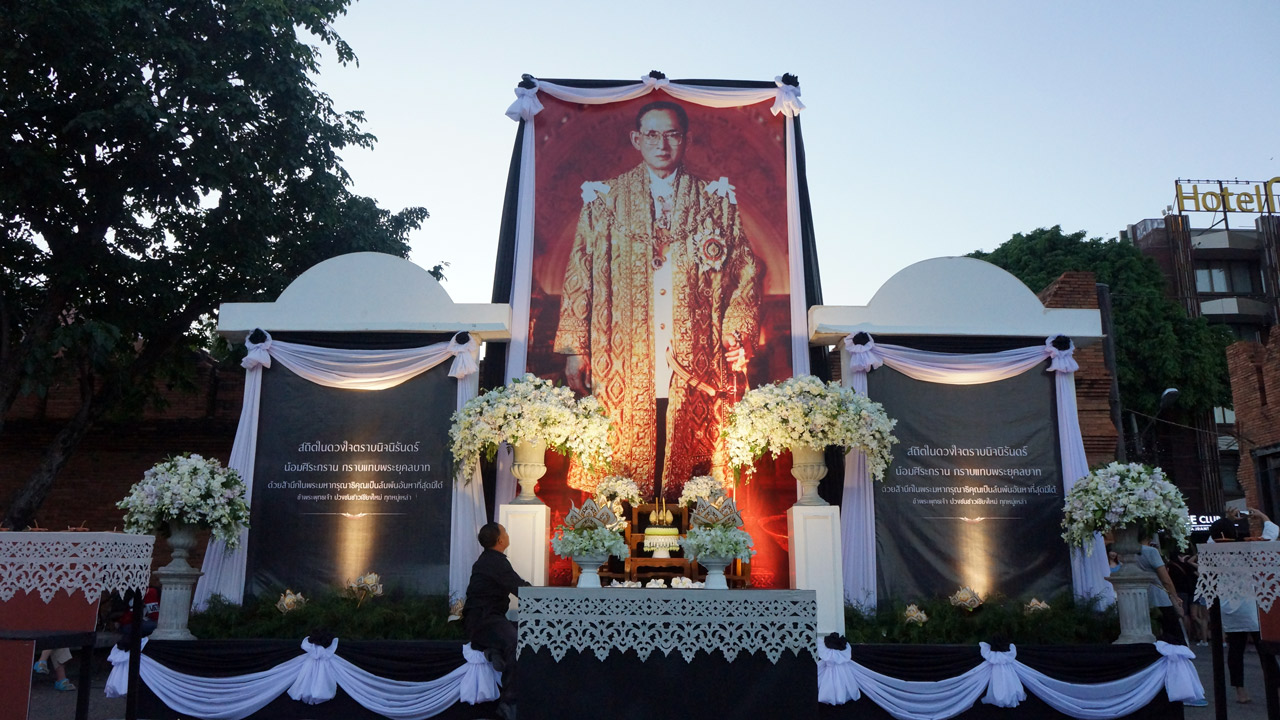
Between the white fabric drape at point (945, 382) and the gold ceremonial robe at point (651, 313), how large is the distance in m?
1.19

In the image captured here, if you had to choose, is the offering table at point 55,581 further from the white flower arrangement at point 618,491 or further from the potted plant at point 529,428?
the white flower arrangement at point 618,491

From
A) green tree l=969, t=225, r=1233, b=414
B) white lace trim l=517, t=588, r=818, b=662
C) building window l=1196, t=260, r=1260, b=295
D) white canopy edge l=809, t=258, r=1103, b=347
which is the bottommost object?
white lace trim l=517, t=588, r=818, b=662

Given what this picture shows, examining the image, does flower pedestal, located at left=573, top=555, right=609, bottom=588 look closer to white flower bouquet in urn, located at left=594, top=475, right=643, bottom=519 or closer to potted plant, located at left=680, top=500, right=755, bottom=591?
potted plant, located at left=680, top=500, right=755, bottom=591

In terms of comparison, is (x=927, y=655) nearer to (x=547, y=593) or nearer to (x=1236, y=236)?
(x=547, y=593)

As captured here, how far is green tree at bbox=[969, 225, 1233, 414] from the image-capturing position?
24531 millimetres

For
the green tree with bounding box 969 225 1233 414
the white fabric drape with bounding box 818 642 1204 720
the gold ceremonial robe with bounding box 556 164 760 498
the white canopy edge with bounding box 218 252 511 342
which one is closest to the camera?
the white fabric drape with bounding box 818 642 1204 720

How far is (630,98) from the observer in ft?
33.2

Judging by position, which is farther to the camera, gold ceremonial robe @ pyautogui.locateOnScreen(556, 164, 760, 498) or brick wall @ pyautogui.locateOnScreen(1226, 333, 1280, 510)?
brick wall @ pyautogui.locateOnScreen(1226, 333, 1280, 510)

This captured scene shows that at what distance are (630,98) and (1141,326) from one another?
19426mm

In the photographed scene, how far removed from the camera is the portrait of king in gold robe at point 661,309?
30.3 feet

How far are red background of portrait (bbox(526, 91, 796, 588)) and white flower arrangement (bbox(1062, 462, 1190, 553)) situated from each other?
259 cm

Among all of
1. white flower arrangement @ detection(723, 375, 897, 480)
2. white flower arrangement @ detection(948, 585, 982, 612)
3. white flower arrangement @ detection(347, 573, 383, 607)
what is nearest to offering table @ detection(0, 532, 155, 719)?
white flower arrangement @ detection(347, 573, 383, 607)

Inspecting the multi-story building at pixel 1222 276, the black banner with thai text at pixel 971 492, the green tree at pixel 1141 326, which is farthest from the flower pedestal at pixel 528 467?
the multi-story building at pixel 1222 276

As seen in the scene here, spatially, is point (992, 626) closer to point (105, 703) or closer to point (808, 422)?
point (808, 422)
